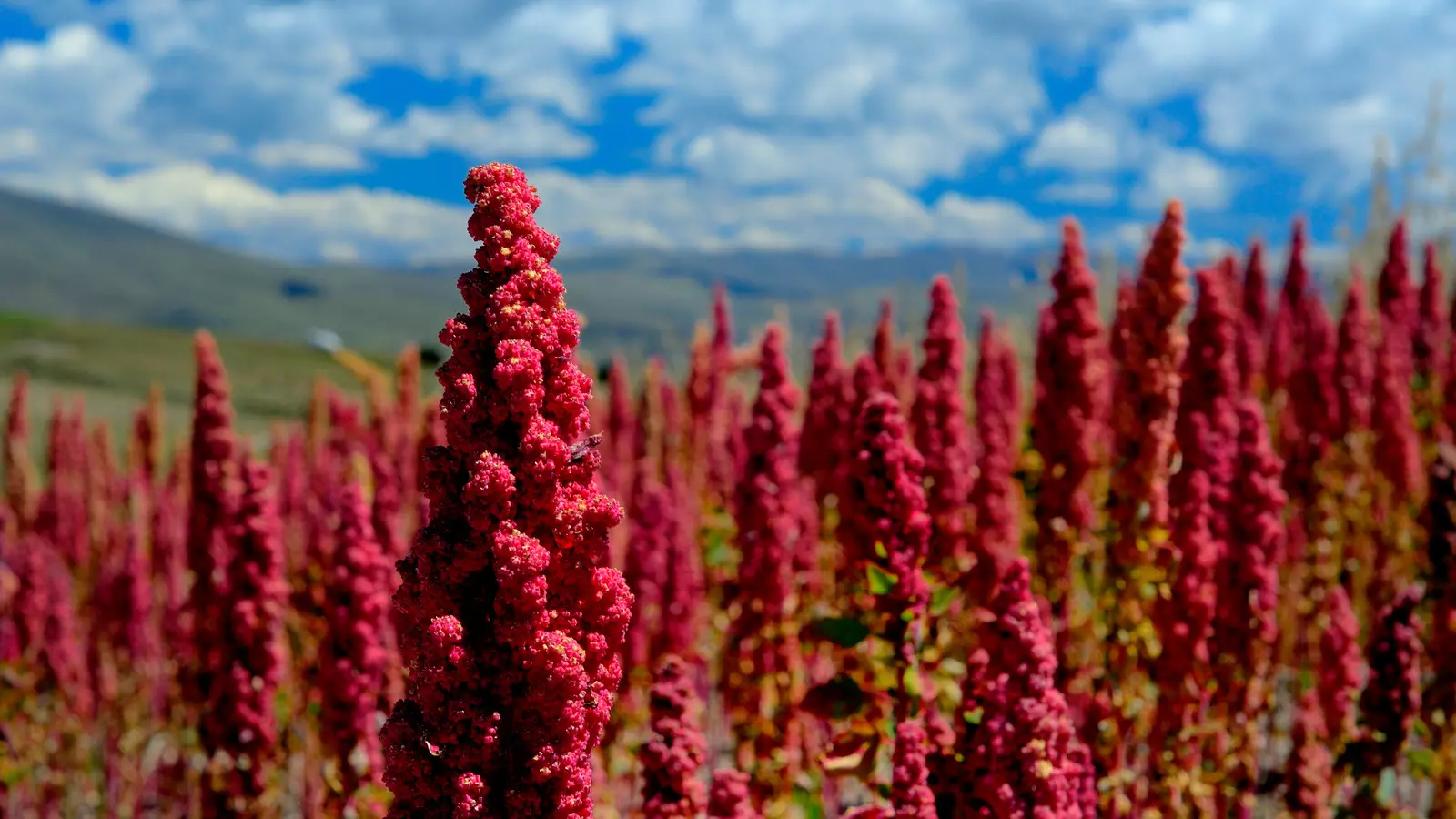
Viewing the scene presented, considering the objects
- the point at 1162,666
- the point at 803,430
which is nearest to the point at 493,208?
the point at 1162,666

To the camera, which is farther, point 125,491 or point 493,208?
point 125,491

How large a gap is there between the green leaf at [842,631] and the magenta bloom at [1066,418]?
6.84 ft

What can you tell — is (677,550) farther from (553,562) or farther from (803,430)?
(553,562)

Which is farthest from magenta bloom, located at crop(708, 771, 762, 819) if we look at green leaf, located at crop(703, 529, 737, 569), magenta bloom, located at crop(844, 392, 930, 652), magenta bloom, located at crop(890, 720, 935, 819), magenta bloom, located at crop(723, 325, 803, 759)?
green leaf, located at crop(703, 529, 737, 569)

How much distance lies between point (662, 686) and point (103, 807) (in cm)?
790

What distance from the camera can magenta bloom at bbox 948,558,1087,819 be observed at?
3311 mm

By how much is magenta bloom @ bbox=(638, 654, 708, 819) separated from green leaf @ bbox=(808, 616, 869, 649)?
63 cm

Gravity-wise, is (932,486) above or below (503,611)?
above

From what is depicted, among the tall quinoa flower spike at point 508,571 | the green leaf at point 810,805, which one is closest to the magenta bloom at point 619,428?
the green leaf at point 810,805

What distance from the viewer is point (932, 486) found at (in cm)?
597

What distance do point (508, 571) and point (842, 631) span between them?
83.7 inches

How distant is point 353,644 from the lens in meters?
5.29

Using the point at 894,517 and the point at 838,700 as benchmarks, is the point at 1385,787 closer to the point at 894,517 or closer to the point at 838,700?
the point at 838,700

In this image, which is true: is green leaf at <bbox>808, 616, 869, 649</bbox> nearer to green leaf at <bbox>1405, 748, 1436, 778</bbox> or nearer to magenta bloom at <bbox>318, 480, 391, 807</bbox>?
magenta bloom at <bbox>318, 480, 391, 807</bbox>
